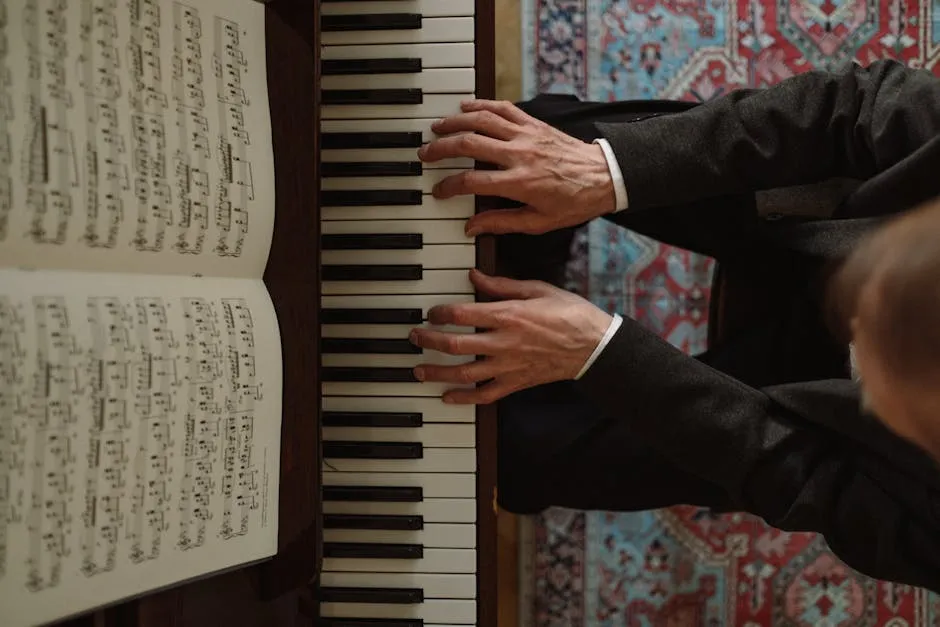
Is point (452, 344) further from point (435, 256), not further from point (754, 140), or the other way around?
point (754, 140)

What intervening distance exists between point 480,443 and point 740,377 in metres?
0.41

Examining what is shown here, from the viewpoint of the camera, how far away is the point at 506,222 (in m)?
1.00

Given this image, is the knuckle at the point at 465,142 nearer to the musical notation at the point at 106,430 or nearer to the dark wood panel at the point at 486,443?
the dark wood panel at the point at 486,443

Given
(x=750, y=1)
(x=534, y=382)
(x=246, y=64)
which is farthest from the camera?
(x=750, y=1)

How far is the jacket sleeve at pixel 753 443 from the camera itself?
3.10 ft

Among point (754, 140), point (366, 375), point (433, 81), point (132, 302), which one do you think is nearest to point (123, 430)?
point (132, 302)

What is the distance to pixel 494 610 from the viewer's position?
41.1 inches

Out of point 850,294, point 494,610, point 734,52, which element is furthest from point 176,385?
point 734,52

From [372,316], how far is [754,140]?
1.72ft

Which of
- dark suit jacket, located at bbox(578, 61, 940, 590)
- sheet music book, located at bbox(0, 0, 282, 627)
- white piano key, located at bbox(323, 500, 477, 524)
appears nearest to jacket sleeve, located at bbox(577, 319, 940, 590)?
dark suit jacket, located at bbox(578, 61, 940, 590)

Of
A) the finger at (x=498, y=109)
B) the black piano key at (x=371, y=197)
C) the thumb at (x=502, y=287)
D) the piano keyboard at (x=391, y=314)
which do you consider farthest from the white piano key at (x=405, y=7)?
the thumb at (x=502, y=287)

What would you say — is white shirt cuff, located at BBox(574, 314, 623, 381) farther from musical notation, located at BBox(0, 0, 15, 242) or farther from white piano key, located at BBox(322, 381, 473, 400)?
musical notation, located at BBox(0, 0, 15, 242)

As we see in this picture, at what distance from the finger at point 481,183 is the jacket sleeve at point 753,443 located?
22cm

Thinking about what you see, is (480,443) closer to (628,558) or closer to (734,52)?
(628,558)
